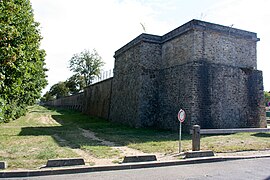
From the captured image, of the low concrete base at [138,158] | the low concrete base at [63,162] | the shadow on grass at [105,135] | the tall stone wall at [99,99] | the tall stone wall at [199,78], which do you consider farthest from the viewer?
the tall stone wall at [99,99]

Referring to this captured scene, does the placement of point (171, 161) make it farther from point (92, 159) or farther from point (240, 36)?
point (240, 36)

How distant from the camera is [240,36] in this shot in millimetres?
16797

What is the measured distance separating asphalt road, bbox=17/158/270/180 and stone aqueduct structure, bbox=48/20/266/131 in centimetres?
772

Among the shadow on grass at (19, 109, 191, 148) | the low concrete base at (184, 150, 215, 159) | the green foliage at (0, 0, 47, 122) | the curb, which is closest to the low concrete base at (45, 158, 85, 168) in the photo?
the curb

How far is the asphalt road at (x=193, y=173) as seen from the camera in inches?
219

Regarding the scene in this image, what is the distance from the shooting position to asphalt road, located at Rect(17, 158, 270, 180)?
5.56 meters

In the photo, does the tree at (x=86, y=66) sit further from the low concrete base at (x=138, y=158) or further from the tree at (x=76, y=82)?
the low concrete base at (x=138, y=158)

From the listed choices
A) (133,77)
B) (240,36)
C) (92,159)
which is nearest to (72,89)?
(133,77)

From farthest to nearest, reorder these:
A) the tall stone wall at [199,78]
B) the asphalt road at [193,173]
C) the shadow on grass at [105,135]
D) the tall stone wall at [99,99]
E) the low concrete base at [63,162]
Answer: the tall stone wall at [99,99]
the tall stone wall at [199,78]
the shadow on grass at [105,135]
the low concrete base at [63,162]
the asphalt road at [193,173]

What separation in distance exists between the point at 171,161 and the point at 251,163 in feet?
7.80

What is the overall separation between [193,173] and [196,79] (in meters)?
9.46

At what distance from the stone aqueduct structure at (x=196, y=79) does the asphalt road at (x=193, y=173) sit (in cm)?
772

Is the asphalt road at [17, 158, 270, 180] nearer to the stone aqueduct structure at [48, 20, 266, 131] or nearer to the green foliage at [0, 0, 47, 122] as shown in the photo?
the green foliage at [0, 0, 47, 122]

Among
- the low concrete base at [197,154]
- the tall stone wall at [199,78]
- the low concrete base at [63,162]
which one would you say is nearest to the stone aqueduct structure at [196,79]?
the tall stone wall at [199,78]
